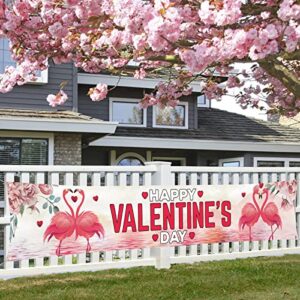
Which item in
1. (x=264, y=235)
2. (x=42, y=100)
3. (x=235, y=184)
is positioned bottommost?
(x=264, y=235)

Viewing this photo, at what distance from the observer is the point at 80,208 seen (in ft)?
24.1

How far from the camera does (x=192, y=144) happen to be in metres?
16.3

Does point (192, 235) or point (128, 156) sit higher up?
point (128, 156)

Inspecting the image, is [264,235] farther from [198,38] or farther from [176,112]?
[176,112]

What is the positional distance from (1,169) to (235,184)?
335 cm

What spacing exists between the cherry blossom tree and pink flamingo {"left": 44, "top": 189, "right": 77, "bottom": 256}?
157cm

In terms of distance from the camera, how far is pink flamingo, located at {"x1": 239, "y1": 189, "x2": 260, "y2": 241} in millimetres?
8367

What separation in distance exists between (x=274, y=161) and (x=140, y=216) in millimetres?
10459

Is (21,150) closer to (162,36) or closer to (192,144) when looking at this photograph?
(192,144)

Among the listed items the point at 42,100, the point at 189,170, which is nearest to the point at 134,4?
the point at 189,170

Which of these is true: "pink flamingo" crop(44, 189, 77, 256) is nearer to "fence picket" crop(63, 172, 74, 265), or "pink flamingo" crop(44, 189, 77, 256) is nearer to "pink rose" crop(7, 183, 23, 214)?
"fence picket" crop(63, 172, 74, 265)

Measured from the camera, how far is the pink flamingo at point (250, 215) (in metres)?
8.37

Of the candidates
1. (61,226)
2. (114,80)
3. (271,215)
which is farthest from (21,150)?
(271,215)

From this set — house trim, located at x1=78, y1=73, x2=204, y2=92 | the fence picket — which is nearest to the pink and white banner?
the fence picket
